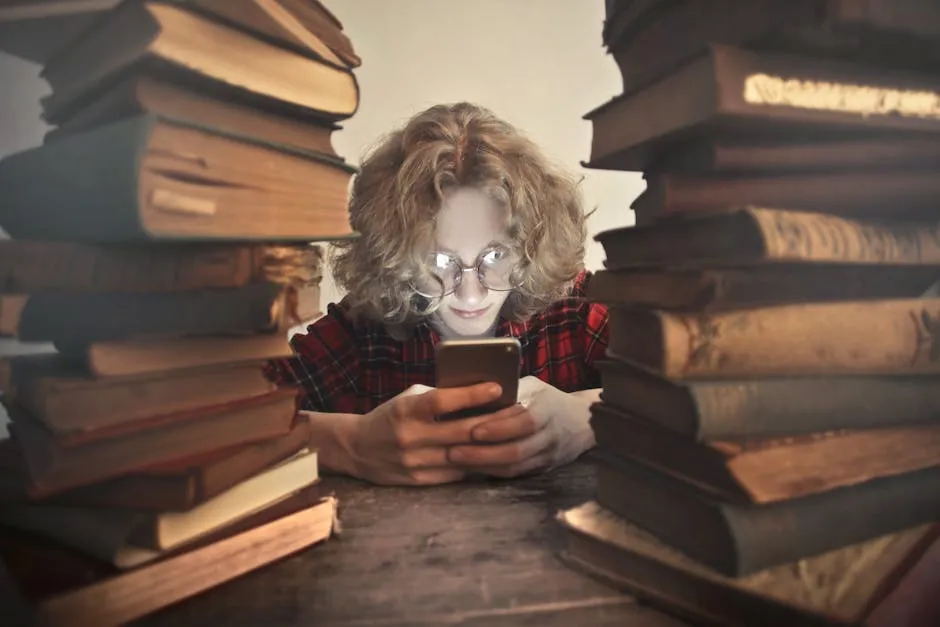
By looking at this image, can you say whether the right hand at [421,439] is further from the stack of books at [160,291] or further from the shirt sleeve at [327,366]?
the shirt sleeve at [327,366]

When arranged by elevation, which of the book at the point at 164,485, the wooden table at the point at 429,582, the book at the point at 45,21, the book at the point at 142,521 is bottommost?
the wooden table at the point at 429,582

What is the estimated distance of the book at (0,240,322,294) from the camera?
0.48 m

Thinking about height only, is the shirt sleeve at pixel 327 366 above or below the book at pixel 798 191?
below

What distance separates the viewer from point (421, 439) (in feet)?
2.52

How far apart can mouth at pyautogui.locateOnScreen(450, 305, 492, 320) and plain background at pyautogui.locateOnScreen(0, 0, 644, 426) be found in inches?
15.0

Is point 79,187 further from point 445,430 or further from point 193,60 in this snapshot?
point 445,430

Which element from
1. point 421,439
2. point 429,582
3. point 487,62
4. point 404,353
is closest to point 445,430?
point 421,439

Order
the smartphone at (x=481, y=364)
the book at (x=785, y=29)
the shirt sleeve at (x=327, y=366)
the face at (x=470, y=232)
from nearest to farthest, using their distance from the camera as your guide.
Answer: the book at (x=785, y=29) < the smartphone at (x=481, y=364) < the face at (x=470, y=232) < the shirt sleeve at (x=327, y=366)

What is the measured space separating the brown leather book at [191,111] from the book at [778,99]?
0.90 feet

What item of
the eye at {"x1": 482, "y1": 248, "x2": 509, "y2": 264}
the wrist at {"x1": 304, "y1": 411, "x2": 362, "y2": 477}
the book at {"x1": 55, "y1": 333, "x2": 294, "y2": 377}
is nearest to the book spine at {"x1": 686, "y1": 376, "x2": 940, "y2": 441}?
the book at {"x1": 55, "y1": 333, "x2": 294, "y2": 377}

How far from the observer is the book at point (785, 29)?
40 cm

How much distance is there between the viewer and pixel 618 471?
→ 541 mm

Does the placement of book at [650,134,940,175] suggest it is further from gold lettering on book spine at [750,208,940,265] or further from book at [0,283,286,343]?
book at [0,283,286,343]

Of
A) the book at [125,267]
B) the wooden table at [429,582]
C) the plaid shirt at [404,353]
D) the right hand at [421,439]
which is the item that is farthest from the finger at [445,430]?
the plaid shirt at [404,353]
